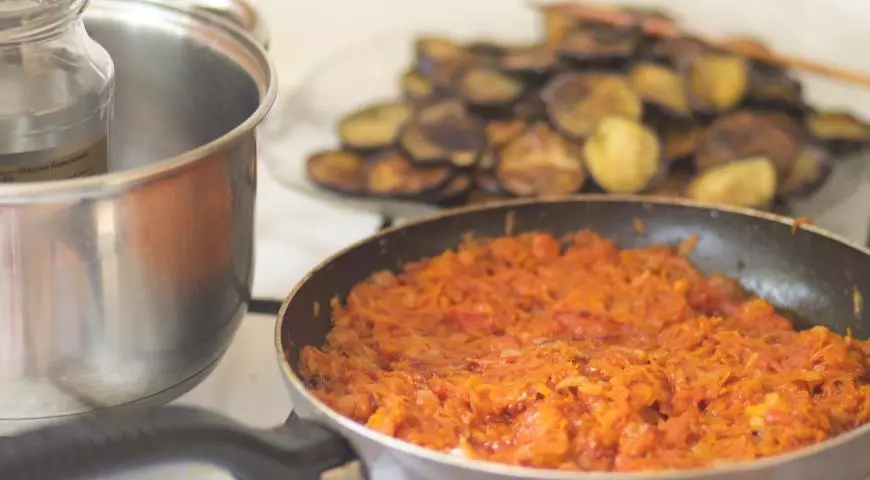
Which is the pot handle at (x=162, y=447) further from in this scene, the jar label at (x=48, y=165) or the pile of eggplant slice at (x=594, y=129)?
the pile of eggplant slice at (x=594, y=129)

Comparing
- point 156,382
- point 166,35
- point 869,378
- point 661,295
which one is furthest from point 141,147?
point 869,378

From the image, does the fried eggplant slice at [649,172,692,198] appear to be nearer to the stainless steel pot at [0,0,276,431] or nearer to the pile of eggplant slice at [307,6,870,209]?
the pile of eggplant slice at [307,6,870,209]

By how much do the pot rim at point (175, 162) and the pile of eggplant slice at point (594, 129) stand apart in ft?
Answer: 0.78

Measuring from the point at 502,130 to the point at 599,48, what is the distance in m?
0.13

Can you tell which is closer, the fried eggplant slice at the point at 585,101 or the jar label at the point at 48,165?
the jar label at the point at 48,165

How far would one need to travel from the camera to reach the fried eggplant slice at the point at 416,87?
1.11 meters

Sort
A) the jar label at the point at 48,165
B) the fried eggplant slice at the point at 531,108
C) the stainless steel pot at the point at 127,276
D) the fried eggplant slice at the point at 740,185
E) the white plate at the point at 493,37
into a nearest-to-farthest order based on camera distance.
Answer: the stainless steel pot at the point at 127,276
the jar label at the point at 48,165
the fried eggplant slice at the point at 740,185
the fried eggplant slice at the point at 531,108
the white plate at the point at 493,37

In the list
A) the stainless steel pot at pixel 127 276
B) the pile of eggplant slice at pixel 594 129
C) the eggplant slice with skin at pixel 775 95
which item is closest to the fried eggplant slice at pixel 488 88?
the pile of eggplant slice at pixel 594 129

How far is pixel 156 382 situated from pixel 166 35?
295 millimetres

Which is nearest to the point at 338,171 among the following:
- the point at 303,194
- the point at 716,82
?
the point at 303,194

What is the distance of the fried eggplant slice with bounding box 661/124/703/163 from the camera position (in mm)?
1044

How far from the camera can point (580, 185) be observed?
0.99 meters

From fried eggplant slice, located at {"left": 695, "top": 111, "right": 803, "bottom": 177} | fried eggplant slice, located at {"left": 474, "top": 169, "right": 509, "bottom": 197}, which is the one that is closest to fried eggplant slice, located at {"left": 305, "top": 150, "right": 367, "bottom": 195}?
fried eggplant slice, located at {"left": 474, "top": 169, "right": 509, "bottom": 197}

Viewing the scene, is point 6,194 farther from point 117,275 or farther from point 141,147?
point 141,147
